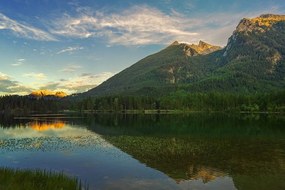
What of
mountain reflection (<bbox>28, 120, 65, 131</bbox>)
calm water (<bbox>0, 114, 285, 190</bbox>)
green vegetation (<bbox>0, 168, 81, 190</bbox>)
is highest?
mountain reflection (<bbox>28, 120, 65, 131</bbox>)

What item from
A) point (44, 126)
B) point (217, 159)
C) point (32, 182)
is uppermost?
point (44, 126)

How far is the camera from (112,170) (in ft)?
160

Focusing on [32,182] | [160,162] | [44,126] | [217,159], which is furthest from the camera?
[44,126]

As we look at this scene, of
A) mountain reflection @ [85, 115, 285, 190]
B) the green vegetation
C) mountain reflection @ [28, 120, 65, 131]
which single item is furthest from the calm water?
mountain reflection @ [28, 120, 65, 131]

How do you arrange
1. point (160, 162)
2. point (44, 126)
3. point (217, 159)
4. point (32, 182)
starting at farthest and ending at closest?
1. point (44, 126)
2. point (217, 159)
3. point (160, 162)
4. point (32, 182)

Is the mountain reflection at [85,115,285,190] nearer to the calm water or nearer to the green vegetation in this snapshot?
the calm water

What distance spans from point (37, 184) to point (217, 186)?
21.2 metres

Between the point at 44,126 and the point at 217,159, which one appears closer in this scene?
the point at 217,159

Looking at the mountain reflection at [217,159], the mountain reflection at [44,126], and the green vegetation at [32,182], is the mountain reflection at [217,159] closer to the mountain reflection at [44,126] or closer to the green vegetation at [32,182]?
the green vegetation at [32,182]

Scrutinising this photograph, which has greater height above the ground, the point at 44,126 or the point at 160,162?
the point at 44,126

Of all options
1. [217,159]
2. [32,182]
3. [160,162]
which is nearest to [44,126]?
[160,162]

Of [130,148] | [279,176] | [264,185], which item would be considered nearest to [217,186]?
[264,185]

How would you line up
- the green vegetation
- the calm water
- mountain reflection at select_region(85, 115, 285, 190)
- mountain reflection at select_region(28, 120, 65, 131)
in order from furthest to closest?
mountain reflection at select_region(28, 120, 65, 131) < mountain reflection at select_region(85, 115, 285, 190) < the calm water < the green vegetation

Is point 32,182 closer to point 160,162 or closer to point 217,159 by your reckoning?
point 160,162
